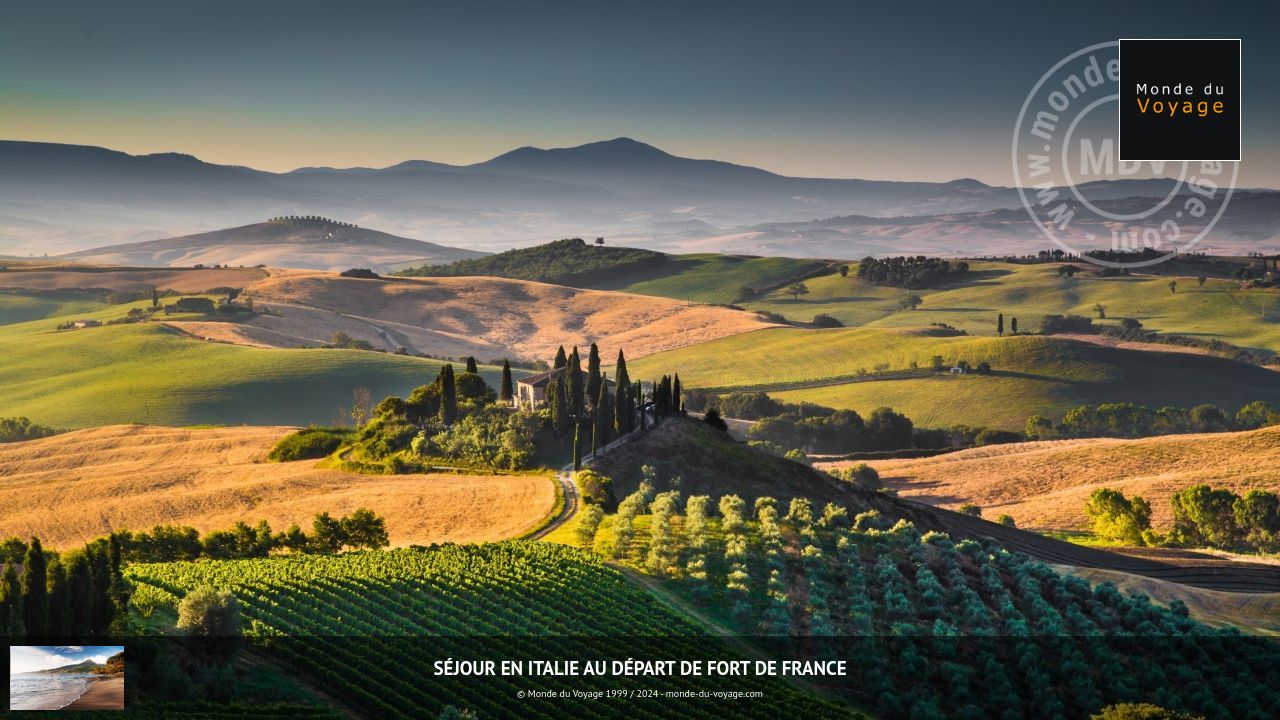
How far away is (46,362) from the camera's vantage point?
162000mm

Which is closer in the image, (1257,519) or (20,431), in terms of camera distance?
(1257,519)

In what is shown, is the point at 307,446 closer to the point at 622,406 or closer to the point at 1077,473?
the point at 622,406

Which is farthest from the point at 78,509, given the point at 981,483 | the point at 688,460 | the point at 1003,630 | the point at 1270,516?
the point at 1270,516

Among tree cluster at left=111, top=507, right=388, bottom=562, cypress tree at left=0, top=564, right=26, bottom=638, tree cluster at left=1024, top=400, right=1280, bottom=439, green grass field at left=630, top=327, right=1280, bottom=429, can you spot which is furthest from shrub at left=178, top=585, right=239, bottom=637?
green grass field at left=630, top=327, right=1280, bottom=429

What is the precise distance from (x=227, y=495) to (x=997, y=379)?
118 meters

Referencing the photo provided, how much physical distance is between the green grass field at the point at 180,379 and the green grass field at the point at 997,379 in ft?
161

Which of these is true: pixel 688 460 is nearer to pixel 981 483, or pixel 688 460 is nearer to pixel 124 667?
pixel 981 483

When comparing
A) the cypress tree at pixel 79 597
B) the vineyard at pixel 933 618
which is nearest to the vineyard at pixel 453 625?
the vineyard at pixel 933 618

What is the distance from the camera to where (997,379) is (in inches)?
6516

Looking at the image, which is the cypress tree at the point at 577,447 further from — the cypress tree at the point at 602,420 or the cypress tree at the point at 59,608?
the cypress tree at the point at 59,608

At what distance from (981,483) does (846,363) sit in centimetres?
6977

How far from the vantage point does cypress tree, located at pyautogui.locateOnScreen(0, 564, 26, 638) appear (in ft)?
110

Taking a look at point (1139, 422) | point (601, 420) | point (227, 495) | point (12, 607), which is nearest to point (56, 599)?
point (12, 607)

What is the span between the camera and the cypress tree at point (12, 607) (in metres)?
33.6
